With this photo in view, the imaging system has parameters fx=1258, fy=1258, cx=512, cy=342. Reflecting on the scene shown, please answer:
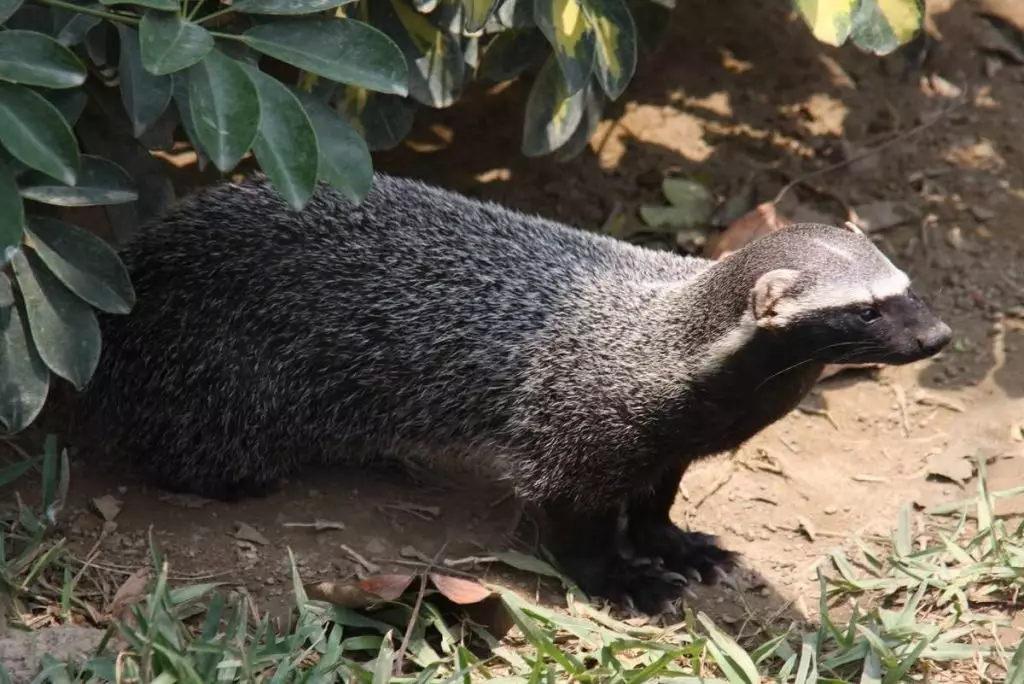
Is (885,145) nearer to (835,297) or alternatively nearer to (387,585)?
(835,297)

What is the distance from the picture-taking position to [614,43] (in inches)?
160

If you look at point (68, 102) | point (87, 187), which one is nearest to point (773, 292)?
point (87, 187)

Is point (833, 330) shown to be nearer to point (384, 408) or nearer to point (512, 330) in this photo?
point (512, 330)

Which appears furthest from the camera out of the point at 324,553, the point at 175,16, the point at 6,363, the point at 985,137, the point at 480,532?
the point at 985,137

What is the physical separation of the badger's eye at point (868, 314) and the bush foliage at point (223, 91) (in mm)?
903

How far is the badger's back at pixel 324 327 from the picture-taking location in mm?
4309

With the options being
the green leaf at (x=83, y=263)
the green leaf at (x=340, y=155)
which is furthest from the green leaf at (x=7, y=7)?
the green leaf at (x=83, y=263)

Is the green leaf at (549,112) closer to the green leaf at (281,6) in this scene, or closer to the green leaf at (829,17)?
the green leaf at (829,17)

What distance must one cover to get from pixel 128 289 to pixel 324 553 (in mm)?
1142

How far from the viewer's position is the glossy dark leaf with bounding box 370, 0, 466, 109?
425cm

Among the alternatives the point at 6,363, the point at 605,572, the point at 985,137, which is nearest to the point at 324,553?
the point at 605,572

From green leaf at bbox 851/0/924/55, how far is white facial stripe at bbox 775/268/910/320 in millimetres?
909

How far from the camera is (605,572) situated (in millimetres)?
4375

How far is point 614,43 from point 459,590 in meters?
1.81
